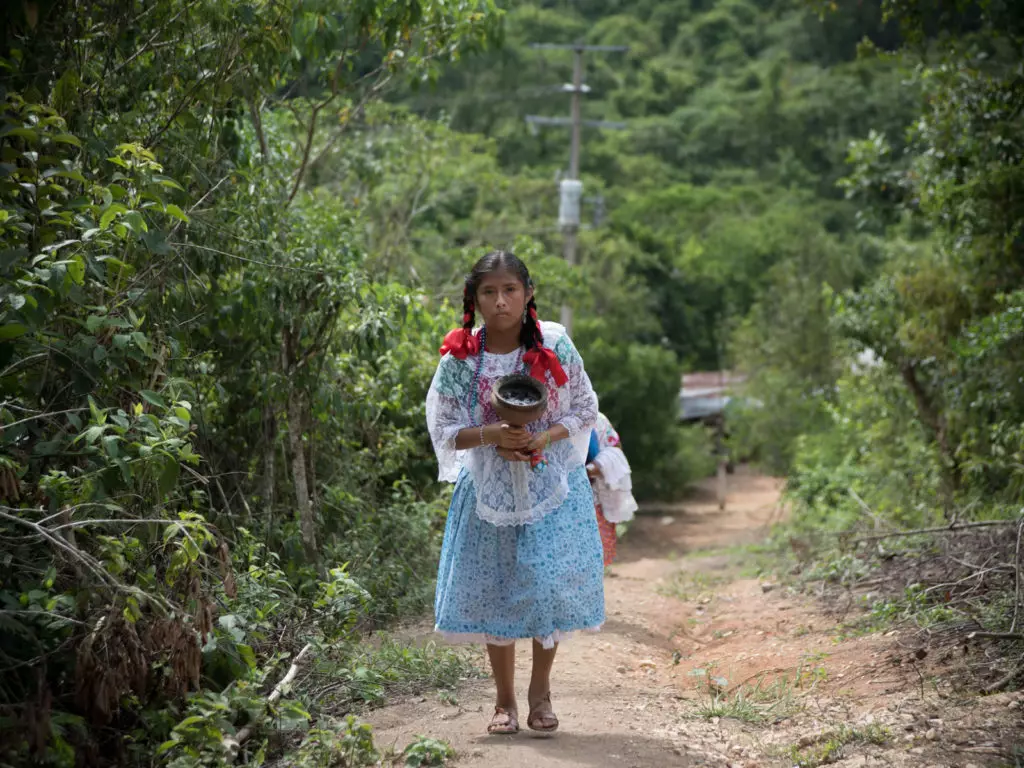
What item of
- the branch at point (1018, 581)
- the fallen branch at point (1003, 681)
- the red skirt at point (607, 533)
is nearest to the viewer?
the fallen branch at point (1003, 681)

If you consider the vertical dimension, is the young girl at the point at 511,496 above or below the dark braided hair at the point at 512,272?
below

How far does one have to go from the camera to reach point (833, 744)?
183 inches

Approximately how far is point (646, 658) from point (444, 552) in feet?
9.35

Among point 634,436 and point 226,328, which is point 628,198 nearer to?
point 634,436

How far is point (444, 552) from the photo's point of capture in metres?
4.77

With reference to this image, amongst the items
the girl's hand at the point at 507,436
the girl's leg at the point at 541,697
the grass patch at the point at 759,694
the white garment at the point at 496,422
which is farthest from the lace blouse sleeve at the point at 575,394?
the grass patch at the point at 759,694

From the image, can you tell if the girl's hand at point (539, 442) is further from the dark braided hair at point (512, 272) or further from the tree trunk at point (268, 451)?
the tree trunk at point (268, 451)

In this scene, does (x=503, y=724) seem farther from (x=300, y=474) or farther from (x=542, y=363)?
(x=300, y=474)

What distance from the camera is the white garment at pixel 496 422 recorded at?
466 cm

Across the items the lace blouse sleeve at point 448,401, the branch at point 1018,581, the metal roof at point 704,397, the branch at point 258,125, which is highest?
the branch at point 258,125

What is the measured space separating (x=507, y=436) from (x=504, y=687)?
0.96 metres

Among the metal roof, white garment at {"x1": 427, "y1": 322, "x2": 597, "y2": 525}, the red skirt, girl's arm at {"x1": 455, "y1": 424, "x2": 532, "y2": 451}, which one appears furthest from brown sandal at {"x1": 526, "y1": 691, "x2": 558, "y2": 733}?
the metal roof

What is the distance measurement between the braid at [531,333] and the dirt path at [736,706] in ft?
4.77

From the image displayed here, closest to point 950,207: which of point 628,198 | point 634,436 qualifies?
point 634,436
